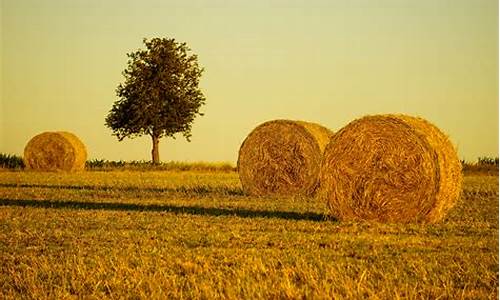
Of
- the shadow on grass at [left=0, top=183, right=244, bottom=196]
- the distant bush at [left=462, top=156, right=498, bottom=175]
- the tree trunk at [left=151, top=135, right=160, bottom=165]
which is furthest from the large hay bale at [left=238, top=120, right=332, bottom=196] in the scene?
the tree trunk at [left=151, top=135, right=160, bottom=165]

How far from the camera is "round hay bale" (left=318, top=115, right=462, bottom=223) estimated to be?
14.6 metres

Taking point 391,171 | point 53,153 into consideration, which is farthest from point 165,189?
point 53,153

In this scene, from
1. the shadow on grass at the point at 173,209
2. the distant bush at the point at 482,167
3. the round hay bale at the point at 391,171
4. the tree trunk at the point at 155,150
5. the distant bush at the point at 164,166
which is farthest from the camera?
the tree trunk at the point at 155,150

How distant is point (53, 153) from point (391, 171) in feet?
80.1

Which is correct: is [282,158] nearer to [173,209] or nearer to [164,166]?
[173,209]

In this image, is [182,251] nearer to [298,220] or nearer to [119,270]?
[119,270]

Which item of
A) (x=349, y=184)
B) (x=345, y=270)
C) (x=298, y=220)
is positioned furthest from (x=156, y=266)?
(x=349, y=184)

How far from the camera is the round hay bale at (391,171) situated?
1462 cm

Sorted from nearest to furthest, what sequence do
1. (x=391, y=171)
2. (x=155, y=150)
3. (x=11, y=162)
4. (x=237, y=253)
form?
(x=237, y=253), (x=391, y=171), (x=11, y=162), (x=155, y=150)

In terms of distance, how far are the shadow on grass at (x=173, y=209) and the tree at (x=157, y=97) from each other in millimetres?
34245

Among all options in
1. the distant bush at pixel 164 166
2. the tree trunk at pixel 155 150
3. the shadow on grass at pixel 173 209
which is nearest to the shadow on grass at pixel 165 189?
the shadow on grass at pixel 173 209

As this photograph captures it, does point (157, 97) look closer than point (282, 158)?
No

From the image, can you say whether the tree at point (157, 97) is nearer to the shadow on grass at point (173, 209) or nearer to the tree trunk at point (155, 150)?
the tree trunk at point (155, 150)

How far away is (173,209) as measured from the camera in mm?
16562
